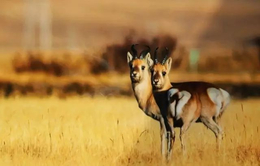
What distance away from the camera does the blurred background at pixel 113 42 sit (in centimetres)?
282

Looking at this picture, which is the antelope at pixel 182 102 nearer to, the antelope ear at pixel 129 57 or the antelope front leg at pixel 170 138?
the antelope front leg at pixel 170 138

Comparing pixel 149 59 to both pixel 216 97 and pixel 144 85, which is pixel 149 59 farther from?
pixel 216 97

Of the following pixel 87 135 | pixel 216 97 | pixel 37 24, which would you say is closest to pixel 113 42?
pixel 37 24

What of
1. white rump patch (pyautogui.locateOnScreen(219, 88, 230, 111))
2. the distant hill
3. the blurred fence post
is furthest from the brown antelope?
white rump patch (pyautogui.locateOnScreen(219, 88, 230, 111))

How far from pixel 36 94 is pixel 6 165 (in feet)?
1.53

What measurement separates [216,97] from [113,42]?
71 centimetres

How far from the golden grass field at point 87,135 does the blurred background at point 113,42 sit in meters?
0.09

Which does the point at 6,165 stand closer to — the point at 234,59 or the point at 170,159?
the point at 170,159

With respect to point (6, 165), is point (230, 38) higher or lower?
higher

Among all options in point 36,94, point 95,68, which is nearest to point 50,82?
point 36,94

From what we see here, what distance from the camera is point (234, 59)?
2.87 meters

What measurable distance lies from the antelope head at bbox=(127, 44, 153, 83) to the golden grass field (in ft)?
0.48

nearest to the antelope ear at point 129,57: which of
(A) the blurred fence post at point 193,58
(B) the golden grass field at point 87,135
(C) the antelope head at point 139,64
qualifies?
(C) the antelope head at point 139,64

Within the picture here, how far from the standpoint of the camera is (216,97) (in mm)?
2822
